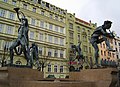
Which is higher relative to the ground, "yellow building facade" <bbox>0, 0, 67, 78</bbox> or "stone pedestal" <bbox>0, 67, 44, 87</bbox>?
"yellow building facade" <bbox>0, 0, 67, 78</bbox>

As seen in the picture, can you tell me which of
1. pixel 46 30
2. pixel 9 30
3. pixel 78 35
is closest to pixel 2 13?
pixel 9 30

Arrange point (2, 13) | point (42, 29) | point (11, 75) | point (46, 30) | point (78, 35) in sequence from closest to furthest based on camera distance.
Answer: point (11, 75)
point (2, 13)
point (42, 29)
point (46, 30)
point (78, 35)

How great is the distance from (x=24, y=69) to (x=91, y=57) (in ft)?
113

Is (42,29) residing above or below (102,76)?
above

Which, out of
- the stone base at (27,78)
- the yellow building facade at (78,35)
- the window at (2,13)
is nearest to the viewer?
the stone base at (27,78)

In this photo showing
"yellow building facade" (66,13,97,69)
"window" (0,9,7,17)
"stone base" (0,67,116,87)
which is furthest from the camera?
"yellow building facade" (66,13,97,69)

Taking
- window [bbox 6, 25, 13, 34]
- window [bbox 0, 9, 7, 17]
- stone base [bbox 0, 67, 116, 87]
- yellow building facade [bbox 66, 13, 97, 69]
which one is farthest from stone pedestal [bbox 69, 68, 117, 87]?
yellow building facade [bbox 66, 13, 97, 69]

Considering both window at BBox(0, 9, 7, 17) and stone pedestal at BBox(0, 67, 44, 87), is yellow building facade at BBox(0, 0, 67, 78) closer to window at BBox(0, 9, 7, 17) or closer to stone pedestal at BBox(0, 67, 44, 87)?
window at BBox(0, 9, 7, 17)

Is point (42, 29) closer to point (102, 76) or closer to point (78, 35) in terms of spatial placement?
point (78, 35)

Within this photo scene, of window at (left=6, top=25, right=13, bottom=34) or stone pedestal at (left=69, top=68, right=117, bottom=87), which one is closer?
stone pedestal at (left=69, top=68, right=117, bottom=87)

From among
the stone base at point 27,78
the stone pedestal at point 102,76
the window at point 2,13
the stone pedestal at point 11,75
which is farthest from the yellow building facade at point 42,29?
the stone pedestal at point 102,76

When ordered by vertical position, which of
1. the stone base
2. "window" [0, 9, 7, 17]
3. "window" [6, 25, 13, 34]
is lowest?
the stone base

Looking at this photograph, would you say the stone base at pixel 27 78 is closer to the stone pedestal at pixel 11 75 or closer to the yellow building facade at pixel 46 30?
the stone pedestal at pixel 11 75

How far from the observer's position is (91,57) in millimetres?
39969
